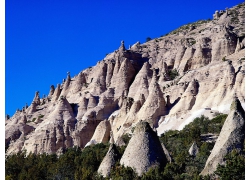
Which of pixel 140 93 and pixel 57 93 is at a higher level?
pixel 57 93

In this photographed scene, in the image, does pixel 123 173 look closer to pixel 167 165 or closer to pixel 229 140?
pixel 167 165

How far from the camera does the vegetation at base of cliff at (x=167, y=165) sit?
25.1 m

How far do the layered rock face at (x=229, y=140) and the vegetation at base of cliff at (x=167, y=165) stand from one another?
2.81ft

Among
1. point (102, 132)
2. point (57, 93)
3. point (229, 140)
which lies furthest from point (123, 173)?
→ point (57, 93)

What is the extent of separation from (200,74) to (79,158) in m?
29.4

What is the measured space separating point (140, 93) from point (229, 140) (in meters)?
44.8

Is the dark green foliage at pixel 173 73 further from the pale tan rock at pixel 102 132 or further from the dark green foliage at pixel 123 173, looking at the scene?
the dark green foliage at pixel 123 173

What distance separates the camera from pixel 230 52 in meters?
71.4

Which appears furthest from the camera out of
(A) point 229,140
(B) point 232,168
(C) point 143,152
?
(C) point 143,152

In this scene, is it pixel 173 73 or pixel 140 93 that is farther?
pixel 173 73

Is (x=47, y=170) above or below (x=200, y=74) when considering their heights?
below

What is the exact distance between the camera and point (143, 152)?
92.0 feet
